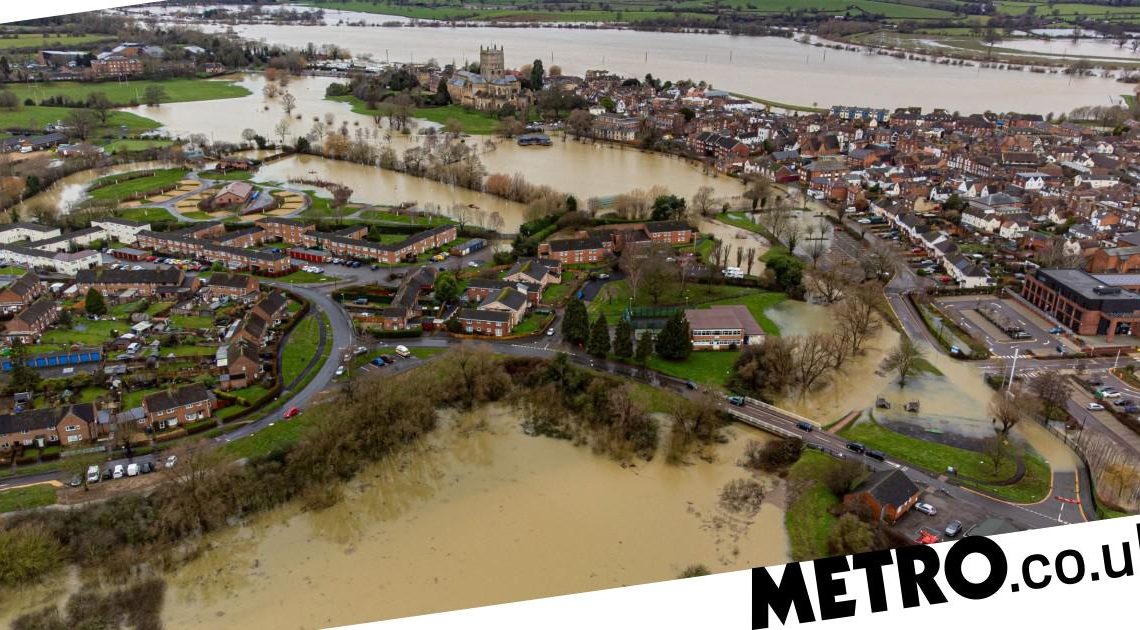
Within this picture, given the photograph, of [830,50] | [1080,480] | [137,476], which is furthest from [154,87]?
[830,50]

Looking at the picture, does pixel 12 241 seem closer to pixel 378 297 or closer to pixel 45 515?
pixel 378 297

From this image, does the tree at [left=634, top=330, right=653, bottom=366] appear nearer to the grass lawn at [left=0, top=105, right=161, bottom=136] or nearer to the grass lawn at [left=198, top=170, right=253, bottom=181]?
the grass lawn at [left=198, top=170, right=253, bottom=181]

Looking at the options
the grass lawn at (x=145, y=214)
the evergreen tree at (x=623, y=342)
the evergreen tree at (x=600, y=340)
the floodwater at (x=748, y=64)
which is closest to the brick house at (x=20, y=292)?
the grass lawn at (x=145, y=214)

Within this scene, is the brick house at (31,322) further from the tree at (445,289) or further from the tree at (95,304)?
the tree at (445,289)

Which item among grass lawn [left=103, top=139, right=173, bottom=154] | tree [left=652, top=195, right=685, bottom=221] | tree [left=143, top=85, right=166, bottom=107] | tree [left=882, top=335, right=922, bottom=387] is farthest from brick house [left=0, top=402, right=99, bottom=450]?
tree [left=143, top=85, right=166, bottom=107]

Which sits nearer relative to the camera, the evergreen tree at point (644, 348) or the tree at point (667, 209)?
the evergreen tree at point (644, 348)

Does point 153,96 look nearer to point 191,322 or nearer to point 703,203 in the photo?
point 191,322

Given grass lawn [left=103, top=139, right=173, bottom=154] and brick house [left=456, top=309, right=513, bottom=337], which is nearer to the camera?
Answer: brick house [left=456, top=309, right=513, bottom=337]
